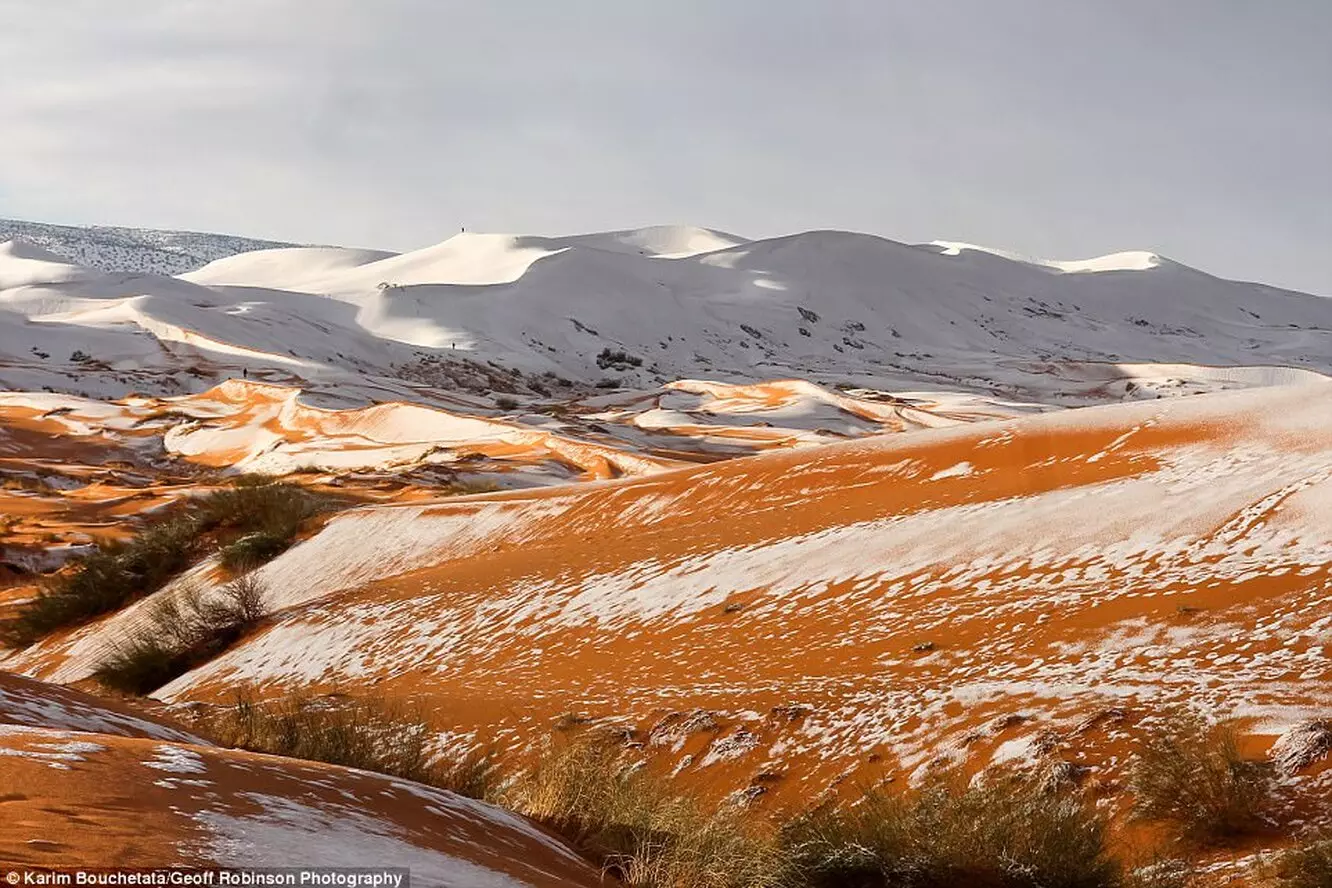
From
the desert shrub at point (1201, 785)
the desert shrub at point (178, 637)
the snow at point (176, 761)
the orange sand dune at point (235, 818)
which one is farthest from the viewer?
the desert shrub at point (178, 637)

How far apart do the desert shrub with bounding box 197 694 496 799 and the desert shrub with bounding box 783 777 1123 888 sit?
1924 mm

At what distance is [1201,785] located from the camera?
4703 mm

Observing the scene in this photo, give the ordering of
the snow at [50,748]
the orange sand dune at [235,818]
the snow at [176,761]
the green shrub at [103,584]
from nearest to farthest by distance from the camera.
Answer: the orange sand dune at [235,818] < the snow at [50,748] < the snow at [176,761] < the green shrub at [103,584]

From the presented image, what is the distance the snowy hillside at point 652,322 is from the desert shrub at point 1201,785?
4440cm

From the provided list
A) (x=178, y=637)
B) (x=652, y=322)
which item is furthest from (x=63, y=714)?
(x=652, y=322)

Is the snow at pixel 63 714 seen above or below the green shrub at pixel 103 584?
above

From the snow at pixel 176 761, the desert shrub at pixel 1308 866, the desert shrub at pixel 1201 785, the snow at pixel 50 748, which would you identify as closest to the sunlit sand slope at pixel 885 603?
the desert shrub at pixel 1201 785

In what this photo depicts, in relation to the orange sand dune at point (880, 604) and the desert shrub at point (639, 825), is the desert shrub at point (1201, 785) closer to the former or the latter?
the orange sand dune at point (880, 604)

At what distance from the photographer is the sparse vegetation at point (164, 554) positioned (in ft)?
46.5

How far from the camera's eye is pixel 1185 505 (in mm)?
8445

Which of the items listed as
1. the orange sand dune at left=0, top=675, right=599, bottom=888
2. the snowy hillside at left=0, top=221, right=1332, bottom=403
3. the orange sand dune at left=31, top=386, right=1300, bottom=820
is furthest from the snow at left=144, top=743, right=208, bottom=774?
the snowy hillside at left=0, top=221, right=1332, bottom=403

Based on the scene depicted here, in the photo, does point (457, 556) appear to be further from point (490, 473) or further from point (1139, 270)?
point (1139, 270)

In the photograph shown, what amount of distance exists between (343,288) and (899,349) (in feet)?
191

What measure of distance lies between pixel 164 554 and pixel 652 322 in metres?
92.7
